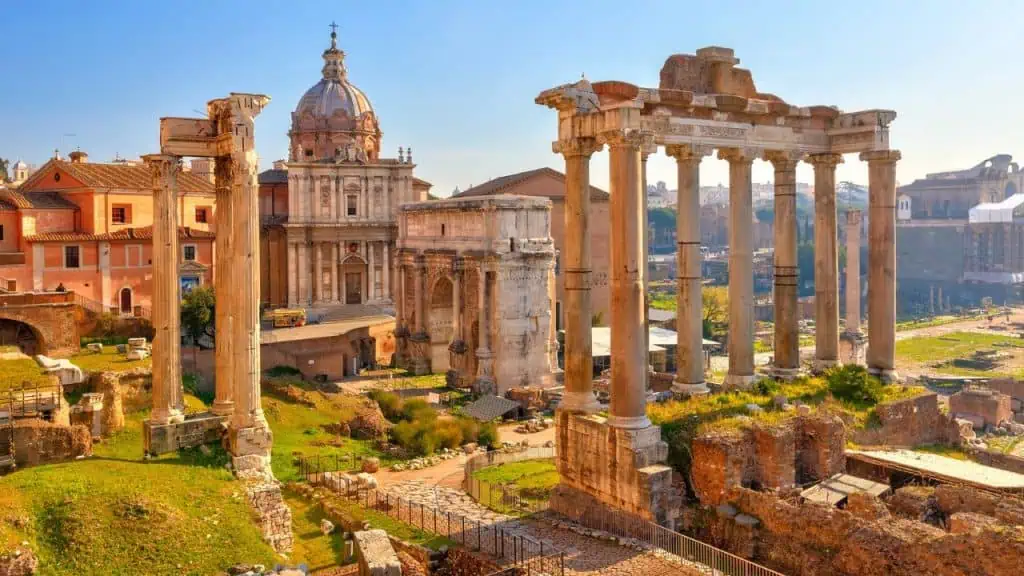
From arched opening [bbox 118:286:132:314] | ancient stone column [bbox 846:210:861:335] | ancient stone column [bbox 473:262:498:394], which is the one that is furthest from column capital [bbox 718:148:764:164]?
arched opening [bbox 118:286:132:314]

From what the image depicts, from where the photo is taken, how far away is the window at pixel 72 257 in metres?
35.8

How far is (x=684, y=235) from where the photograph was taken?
18375mm

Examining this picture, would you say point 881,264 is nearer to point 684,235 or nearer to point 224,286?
point 684,235

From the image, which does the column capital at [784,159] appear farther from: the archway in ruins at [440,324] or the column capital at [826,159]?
the archway in ruins at [440,324]

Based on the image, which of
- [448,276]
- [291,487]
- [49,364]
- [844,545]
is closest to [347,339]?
[448,276]

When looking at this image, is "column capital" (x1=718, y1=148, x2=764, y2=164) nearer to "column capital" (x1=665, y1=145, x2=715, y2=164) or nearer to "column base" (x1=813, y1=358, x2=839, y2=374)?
"column capital" (x1=665, y1=145, x2=715, y2=164)

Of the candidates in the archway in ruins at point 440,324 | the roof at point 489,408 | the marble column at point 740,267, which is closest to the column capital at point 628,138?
the marble column at point 740,267

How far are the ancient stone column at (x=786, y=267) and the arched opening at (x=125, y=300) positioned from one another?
2745cm

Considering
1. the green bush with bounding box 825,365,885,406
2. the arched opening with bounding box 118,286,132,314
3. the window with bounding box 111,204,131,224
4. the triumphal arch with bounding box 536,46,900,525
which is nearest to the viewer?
the triumphal arch with bounding box 536,46,900,525

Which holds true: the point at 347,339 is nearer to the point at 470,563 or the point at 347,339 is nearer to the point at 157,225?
the point at 157,225

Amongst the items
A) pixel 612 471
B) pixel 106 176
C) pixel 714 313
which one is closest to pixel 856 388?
pixel 612 471

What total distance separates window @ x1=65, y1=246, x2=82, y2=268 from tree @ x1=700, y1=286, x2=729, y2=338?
119 feet

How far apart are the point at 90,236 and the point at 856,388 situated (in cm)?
2949

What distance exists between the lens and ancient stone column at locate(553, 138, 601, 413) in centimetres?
A: 1645
